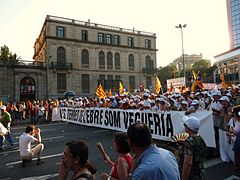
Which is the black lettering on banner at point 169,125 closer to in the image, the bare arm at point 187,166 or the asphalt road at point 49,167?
the asphalt road at point 49,167

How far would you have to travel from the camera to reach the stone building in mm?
38094

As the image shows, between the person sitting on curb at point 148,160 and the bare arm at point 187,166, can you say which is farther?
the bare arm at point 187,166

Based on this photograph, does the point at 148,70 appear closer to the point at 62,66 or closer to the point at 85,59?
the point at 85,59

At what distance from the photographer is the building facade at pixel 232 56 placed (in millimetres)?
50094

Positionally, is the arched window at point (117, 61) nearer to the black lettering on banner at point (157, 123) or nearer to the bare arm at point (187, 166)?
the black lettering on banner at point (157, 123)

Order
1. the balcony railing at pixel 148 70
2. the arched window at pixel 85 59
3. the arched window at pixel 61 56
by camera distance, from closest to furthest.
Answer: the arched window at pixel 61 56, the arched window at pixel 85 59, the balcony railing at pixel 148 70

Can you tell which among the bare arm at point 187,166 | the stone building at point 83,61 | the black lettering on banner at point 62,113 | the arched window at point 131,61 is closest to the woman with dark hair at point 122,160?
the bare arm at point 187,166

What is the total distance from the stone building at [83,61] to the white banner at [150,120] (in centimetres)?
2542

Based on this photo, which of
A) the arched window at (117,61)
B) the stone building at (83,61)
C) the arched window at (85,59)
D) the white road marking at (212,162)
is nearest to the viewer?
the white road marking at (212,162)

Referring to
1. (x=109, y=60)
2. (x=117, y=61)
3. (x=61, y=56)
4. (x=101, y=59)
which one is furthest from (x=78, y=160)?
(x=117, y=61)

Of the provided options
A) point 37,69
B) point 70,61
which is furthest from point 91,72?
point 37,69

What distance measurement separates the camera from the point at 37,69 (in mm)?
Answer: 38125

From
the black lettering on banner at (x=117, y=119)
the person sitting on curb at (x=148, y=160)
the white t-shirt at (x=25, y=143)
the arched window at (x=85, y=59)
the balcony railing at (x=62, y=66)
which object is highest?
the arched window at (x=85, y=59)

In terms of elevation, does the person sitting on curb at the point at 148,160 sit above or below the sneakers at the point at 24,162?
above
